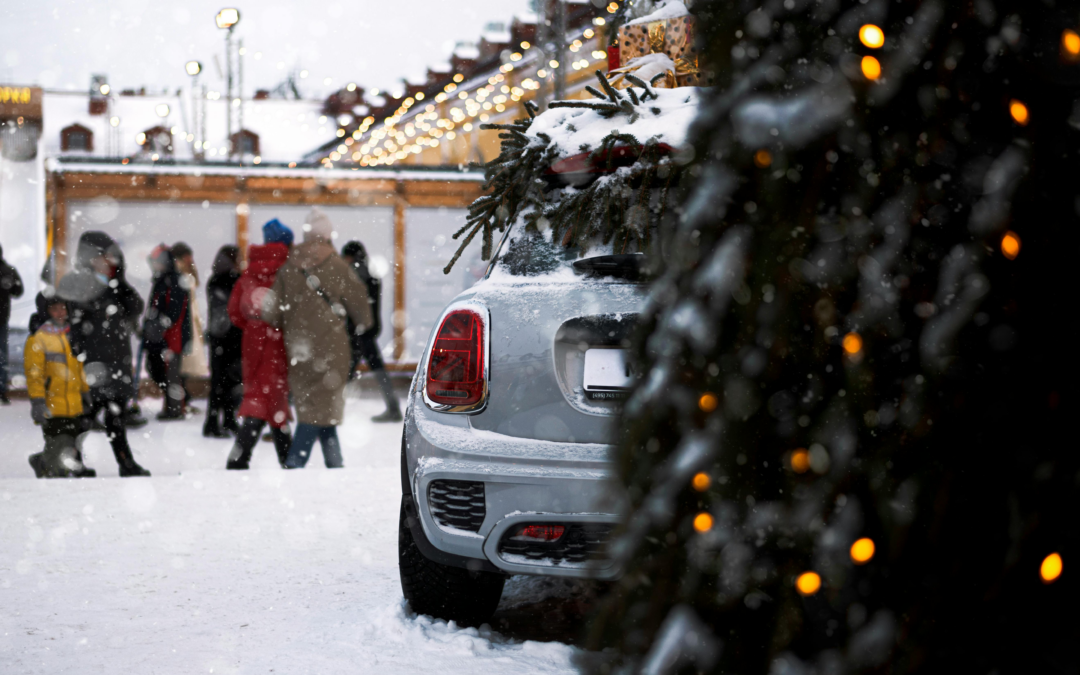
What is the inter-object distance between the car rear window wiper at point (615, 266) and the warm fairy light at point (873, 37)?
5.08 ft

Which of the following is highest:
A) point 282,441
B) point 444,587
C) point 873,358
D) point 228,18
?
point 228,18

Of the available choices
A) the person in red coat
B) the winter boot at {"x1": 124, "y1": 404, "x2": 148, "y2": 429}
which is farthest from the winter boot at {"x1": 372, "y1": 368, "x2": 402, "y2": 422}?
the person in red coat

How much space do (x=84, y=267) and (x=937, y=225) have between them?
20.9 ft

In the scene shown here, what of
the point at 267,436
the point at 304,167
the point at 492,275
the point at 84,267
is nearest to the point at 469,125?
the point at 304,167

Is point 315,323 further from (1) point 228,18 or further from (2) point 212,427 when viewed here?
(1) point 228,18

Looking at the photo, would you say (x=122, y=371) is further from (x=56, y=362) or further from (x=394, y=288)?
(x=394, y=288)

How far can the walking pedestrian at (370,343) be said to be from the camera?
9.94 meters

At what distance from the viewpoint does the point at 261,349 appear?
625 cm

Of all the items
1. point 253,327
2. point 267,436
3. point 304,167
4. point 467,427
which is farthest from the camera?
point 304,167

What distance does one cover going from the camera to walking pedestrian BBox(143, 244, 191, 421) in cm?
1017

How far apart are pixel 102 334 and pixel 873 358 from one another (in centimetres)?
624

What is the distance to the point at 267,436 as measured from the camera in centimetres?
932

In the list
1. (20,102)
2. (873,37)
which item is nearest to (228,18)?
(873,37)

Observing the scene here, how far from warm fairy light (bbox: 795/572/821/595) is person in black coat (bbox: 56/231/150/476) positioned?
5.95 m
